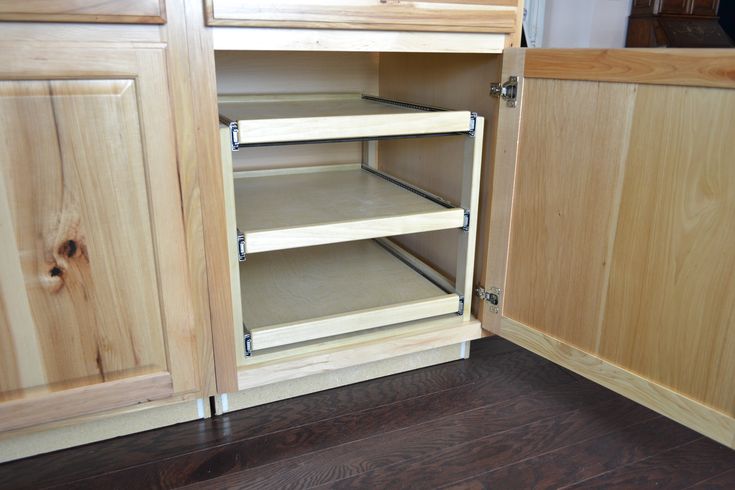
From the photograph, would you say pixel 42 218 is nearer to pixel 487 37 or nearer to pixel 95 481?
pixel 95 481

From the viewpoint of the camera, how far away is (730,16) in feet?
5.79

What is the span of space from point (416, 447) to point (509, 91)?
2.30 ft

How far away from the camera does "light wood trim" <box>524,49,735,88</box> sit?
785 mm

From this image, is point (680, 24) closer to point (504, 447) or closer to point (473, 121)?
point (473, 121)

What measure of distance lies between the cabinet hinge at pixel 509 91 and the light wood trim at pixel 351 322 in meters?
0.43

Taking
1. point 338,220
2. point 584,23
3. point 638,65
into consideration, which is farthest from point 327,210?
point 584,23

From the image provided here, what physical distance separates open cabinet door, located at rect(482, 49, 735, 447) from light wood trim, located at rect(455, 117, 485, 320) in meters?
0.05

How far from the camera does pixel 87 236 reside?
2.99ft

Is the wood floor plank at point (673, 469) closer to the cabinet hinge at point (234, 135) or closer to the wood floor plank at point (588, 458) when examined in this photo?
the wood floor plank at point (588, 458)

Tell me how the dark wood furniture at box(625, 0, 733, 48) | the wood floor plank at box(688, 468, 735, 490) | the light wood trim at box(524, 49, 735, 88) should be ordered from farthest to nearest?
1. the dark wood furniture at box(625, 0, 733, 48)
2. the wood floor plank at box(688, 468, 735, 490)
3. the light wood trim at box(524, 49, 735, 88)

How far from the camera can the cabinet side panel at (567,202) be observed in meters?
0.95

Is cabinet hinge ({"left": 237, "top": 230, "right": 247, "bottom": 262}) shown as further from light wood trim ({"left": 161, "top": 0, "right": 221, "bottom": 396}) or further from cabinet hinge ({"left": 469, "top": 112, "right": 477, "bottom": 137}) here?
cabinet hinge ({"left": 469, "top": 112, "right": 477, "bottom": 137})

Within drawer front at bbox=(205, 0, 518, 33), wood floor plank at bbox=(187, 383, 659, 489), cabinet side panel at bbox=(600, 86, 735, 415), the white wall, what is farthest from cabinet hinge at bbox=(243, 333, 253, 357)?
the white wall

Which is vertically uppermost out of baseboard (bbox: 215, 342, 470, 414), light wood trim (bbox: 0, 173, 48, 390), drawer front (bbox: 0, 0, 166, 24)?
drawer front (bbox: 0, 0, 166, 24)
